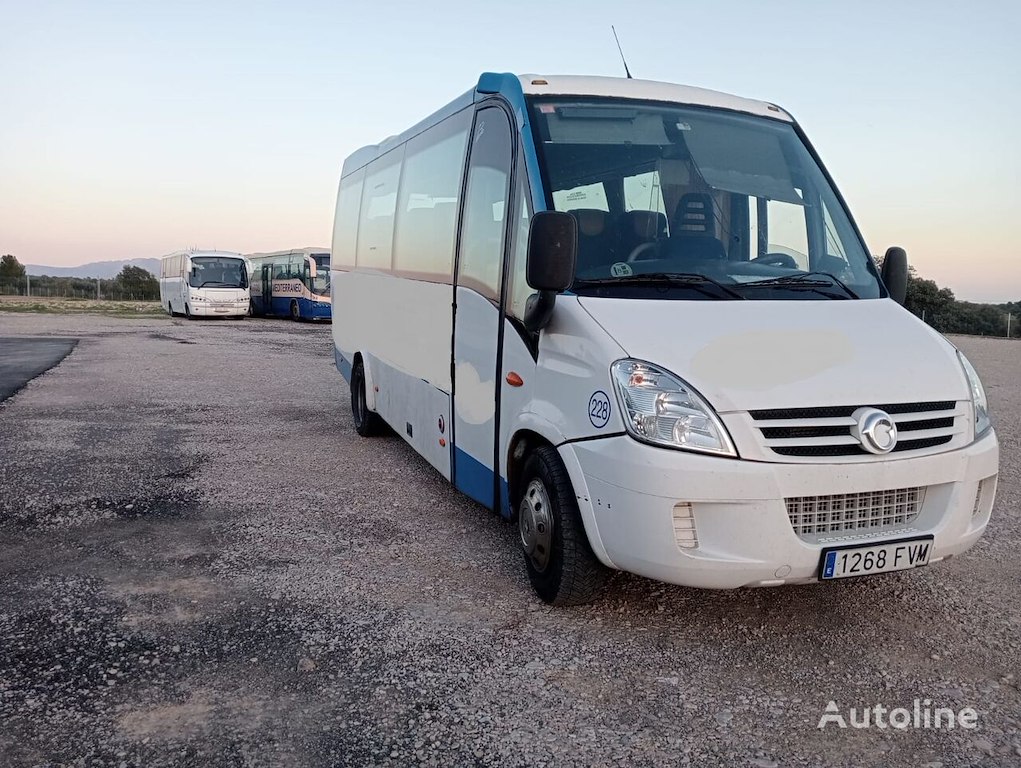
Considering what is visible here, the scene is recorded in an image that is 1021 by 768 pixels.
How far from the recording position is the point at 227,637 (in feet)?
12.7

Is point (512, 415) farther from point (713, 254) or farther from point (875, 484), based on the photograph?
point (875, 484)

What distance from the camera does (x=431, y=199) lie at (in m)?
6.34

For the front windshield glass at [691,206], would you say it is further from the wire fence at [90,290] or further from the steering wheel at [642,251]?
the wire fence at [90,290]

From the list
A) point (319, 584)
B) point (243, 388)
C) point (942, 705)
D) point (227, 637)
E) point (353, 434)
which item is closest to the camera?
point (942, 705)

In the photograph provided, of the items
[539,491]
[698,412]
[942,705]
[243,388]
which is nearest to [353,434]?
[243,388]

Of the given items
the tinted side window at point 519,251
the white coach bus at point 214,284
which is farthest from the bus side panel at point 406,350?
the white coach bus at point 214,284

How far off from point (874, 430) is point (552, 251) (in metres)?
1.51

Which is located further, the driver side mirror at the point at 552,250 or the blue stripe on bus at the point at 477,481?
the blue stripe on bus at the point at 477,481

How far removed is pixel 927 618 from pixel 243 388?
1026cm

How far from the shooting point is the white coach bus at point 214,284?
3741 centimetres

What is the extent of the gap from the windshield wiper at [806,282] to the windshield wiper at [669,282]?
0.43 ft

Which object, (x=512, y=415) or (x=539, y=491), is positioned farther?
(x=512, y=415)

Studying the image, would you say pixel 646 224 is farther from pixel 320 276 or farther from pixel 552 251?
pixel 320 276

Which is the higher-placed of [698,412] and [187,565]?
[698,412]
